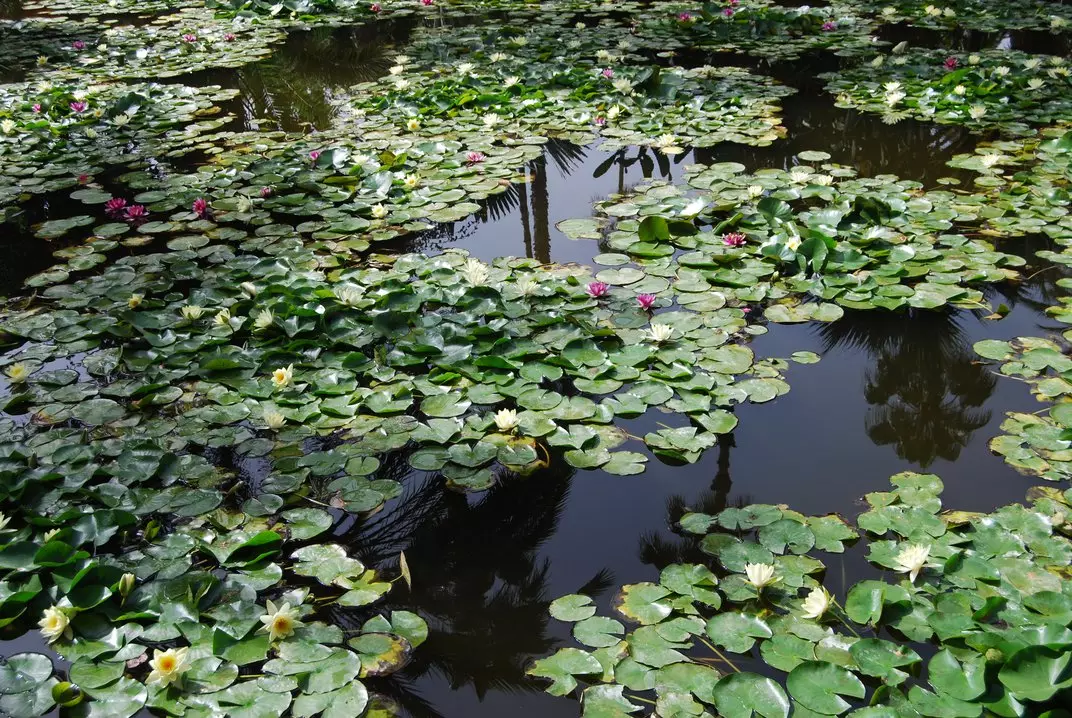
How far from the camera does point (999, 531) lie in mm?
1759

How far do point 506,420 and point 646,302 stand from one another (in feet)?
2.54

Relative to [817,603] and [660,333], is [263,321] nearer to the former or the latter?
[660,333]

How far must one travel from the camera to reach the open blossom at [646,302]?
2.67 metres

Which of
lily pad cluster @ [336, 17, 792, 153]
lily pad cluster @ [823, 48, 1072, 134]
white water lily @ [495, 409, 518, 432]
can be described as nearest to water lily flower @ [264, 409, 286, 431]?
white water lily @ [495, 409, 518, 432]

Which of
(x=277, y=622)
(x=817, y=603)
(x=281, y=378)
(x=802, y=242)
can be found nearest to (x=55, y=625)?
(x=277, y=622)

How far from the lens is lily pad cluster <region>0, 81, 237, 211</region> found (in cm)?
389

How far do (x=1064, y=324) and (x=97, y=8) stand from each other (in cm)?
833

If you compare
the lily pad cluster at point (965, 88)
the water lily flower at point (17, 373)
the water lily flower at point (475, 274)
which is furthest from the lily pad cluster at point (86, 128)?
the lily pad cluster at point (965, 88)

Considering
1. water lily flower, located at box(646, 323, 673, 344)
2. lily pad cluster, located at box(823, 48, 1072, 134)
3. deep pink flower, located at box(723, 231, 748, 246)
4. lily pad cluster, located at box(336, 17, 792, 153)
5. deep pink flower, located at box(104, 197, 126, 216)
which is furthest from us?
lily pad cluster, located at box(336, 17, 792, 153)

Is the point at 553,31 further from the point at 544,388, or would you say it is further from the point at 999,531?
the point at 999,531

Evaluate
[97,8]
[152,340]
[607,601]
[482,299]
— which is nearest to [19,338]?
[152,340]

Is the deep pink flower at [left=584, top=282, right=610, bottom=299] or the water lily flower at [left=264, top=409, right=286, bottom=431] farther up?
the deep pink flower at [left=584, top=282, right=610, bottom=299]

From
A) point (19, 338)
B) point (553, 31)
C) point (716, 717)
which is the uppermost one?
point (553, 31)

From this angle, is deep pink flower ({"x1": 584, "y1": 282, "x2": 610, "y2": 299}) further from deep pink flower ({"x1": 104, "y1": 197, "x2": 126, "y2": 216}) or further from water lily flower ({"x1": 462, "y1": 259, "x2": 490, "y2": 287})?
deep pink flower ({"x1": 104, "y1": 197, "x2": 126, "y2": 216})
